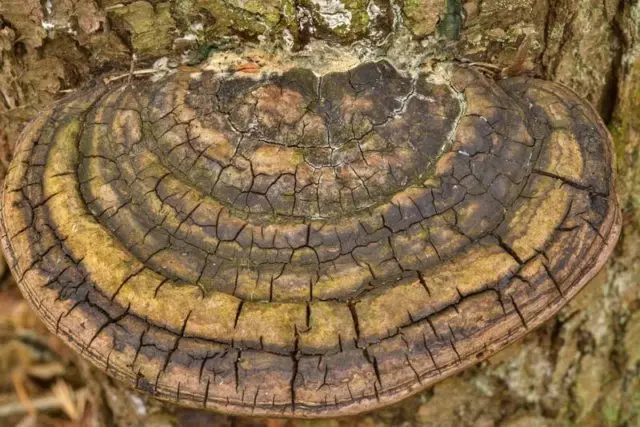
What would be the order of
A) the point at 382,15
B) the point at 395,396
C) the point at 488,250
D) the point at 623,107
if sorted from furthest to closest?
the point at 623,107 → the point at 382,15 → the point at 488,250 → the point at 395,396

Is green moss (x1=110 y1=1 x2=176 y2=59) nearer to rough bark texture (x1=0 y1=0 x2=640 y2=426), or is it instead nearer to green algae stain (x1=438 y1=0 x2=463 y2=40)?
rough bark texture (x1=0 y1=0 x2=640 y2=426)

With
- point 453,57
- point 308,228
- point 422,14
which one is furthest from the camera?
point 453,57

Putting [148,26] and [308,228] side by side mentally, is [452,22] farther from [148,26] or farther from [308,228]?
[148,26]

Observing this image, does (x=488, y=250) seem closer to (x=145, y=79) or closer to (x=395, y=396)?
(x=395, y=396)

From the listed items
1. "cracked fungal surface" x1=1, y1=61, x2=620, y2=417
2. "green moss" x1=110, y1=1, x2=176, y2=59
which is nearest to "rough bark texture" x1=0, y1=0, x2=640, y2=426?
"green moss" x1=110, y1=1, x2=176, y2=59

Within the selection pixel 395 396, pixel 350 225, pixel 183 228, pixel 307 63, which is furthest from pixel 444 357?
pixel 307 63

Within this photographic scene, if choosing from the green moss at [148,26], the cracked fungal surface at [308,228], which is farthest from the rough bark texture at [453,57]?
the cracked fungal surface at [308,228]

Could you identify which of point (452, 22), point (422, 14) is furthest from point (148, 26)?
point (452, 22)
